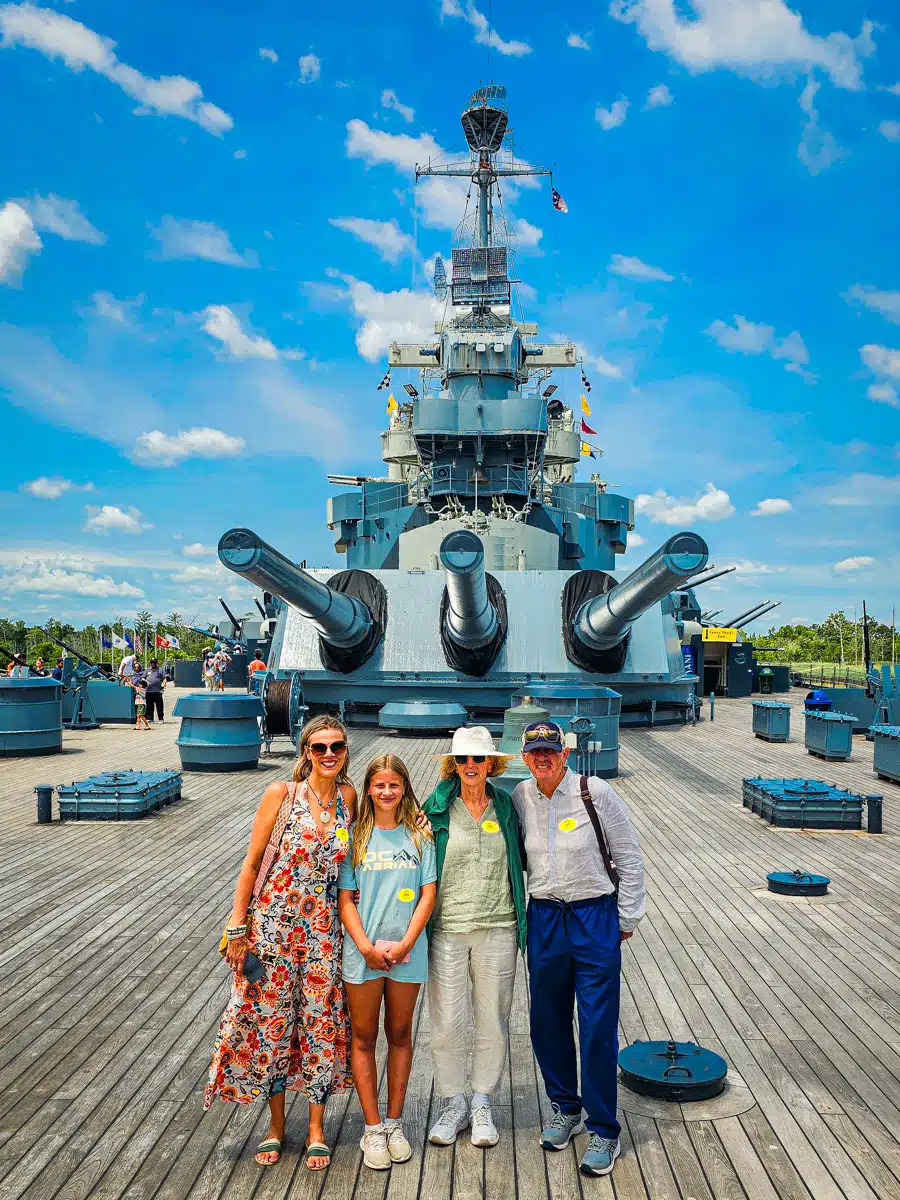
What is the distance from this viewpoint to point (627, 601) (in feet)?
34.5

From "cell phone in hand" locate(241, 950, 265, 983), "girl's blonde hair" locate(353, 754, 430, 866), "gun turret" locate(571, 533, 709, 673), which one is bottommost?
"cell phone in hand" locate(241, 950, 265, 983)

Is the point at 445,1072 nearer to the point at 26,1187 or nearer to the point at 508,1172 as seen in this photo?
the point at 508,1172

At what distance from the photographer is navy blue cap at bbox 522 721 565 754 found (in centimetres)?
288


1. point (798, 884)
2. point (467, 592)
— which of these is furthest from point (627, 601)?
point (798, 884)

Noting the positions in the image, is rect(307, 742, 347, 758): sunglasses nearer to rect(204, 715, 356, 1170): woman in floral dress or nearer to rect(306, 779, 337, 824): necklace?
rect(204, 715, 356, 1170): woman in floral dress

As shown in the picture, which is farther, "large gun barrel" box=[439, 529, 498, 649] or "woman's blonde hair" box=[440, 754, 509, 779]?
"large gun barrel" box=[439, 529, 498, 649]

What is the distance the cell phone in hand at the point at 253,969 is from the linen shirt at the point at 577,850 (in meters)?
0.77

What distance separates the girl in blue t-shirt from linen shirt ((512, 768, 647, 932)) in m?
0.32

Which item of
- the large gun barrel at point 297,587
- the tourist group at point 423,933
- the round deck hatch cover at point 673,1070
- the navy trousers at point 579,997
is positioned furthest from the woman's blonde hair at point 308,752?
the large gun barrel at point 297,587

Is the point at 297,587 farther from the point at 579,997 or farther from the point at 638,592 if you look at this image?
the point at 579,997

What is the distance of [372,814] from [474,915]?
40 cm

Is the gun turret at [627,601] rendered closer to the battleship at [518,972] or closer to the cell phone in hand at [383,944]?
the battleship at [518,972]

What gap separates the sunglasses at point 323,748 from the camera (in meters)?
2.83

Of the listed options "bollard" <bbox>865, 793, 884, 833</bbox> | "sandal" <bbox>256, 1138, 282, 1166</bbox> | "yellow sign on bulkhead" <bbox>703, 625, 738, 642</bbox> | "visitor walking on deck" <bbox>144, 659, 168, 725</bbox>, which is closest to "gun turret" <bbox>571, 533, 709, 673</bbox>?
"bollard" <bbox>865, 793, 884, 833</bbox>
